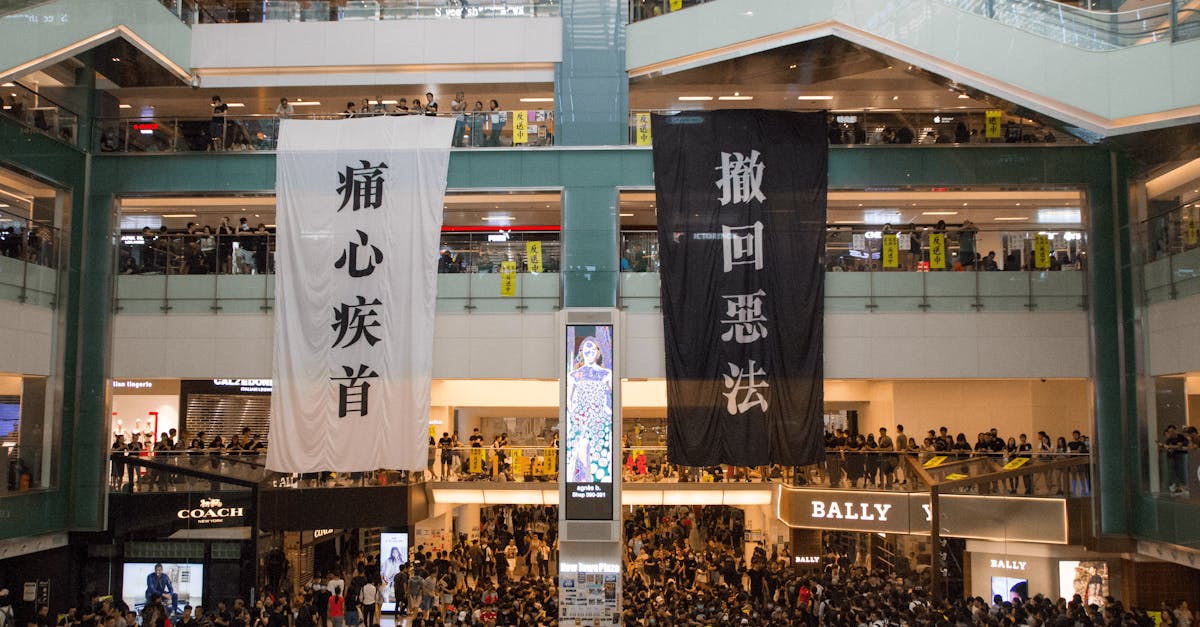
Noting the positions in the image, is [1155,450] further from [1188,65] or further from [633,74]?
[633,74]

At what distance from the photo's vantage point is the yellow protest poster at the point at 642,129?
19.1 metres

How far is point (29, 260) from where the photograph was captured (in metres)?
18.2

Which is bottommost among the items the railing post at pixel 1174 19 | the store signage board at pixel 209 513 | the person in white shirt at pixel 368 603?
the person in white shirt at pixel 368 603

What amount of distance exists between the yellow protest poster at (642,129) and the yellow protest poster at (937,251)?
593 centimetres

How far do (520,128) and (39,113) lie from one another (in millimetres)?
9087

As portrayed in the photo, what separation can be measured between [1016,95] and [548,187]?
8.51 m

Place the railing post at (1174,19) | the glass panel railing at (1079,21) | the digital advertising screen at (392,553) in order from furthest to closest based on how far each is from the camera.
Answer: the digital advertising screen at (392,553) → the glass panel railing at (1079,21) → the railing post at (1174,19)

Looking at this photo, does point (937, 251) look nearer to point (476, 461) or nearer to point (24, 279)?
→ point (476, 461)

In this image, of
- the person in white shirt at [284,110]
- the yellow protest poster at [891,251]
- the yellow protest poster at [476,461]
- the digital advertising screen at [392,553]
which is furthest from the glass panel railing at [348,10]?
the digital advertising screen at [392,553]

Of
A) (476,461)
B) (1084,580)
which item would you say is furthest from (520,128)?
(1084,580)

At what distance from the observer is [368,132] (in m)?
19.1

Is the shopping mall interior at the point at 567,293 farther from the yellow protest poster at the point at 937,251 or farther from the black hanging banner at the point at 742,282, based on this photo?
the black hanging banner at the point at 742,282

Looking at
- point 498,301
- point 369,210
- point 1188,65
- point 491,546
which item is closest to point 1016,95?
point 1188,65

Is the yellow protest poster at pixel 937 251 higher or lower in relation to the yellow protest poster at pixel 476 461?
higher
